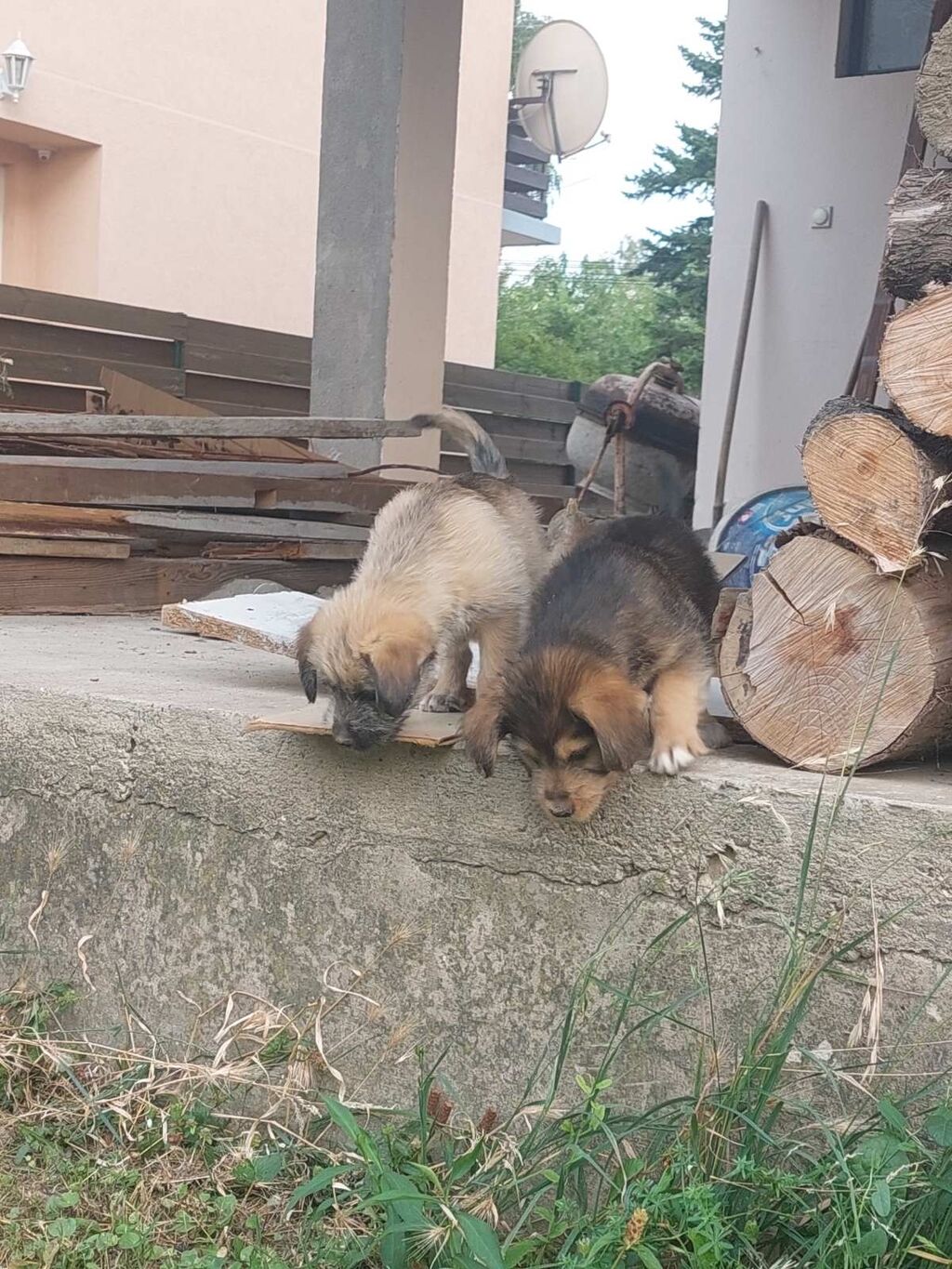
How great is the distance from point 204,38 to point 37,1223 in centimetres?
1590

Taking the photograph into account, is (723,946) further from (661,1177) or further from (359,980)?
(359,980)

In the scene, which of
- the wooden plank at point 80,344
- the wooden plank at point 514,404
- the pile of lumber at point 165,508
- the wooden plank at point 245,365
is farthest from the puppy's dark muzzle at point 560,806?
the wooden plank at point 514,404

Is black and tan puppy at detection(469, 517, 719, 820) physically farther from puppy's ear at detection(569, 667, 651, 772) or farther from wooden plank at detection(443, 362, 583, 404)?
wooden plank at detection(443, 362, 583, 404)

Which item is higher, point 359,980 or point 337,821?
point 337,821

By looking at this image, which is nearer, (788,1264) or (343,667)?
(788,1264)

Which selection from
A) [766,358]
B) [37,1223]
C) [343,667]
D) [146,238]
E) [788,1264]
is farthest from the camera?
[146,238]

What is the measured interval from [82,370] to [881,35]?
5.22m

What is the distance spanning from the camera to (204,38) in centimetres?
1698

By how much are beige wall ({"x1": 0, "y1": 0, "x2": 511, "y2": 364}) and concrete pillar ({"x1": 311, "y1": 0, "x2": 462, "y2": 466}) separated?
27.4ft

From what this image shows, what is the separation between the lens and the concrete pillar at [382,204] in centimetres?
798

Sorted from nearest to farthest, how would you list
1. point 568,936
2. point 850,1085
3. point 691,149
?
point 850,1085, point 568,936, point 691,149

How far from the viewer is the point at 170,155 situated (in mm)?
16828

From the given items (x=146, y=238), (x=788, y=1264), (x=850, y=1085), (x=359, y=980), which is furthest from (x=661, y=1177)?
(x=146, y=238)

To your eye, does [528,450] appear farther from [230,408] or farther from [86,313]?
[86,313]
